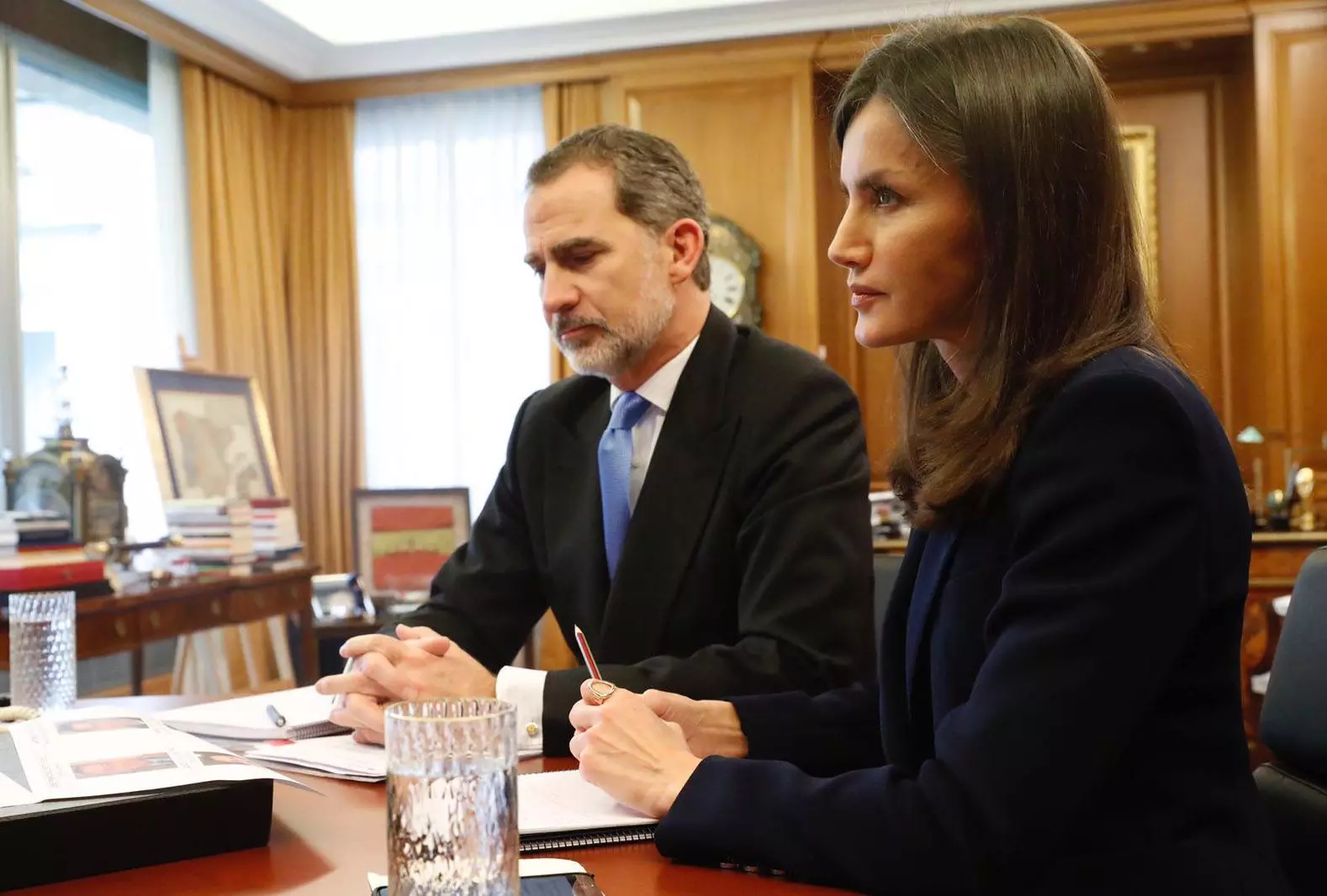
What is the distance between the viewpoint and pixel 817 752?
1310 millimetres

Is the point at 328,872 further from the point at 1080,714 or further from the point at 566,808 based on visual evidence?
the point at 1080,714

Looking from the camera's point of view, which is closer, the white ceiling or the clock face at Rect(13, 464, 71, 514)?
the clock face at Rect(13, 464, 71, 514)

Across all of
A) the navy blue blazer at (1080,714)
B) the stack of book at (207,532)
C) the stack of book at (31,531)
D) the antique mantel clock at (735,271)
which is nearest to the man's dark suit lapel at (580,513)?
the navy blue blazer at (1080,714)

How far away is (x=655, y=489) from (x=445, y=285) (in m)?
4.38

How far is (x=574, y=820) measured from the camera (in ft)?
3.24

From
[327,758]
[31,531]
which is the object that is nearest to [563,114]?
[31,531]

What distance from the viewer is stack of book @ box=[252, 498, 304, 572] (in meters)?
4.30

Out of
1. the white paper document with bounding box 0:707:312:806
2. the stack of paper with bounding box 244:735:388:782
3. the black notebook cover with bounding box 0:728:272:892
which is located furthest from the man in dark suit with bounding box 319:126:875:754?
the black notebook cover with bounding box 0:728:272:892

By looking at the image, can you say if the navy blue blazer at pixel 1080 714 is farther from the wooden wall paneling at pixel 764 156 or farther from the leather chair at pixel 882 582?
the wooden wall paneling at pixel 764 156

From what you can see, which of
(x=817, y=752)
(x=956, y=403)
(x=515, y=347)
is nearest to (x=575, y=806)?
(x=817, y=752)

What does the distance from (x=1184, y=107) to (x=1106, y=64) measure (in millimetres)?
407

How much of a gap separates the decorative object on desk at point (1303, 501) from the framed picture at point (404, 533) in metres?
3.24

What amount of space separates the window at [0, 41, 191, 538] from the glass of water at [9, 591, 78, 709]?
2.96 m

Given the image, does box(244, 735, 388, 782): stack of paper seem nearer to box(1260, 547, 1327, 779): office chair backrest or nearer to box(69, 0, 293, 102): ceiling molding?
box(1260, 547, 1327, 779): office chair backrest
